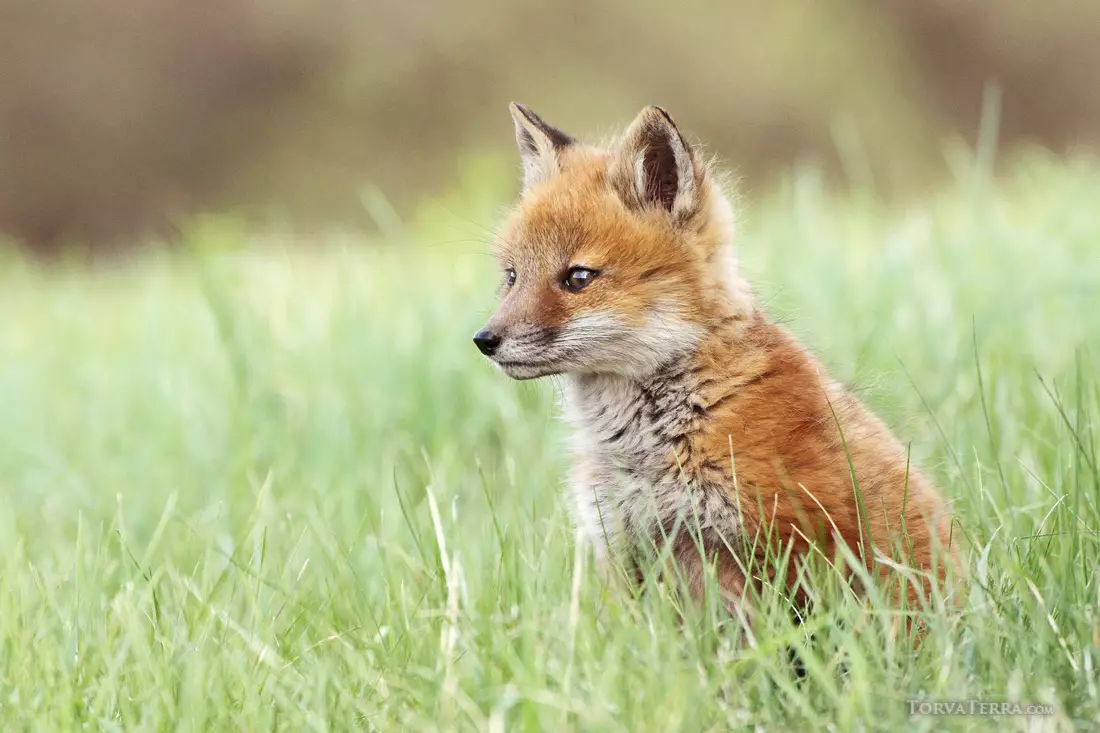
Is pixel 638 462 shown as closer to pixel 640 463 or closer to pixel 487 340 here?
pixel 640 463

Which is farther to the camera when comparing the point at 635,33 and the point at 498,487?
the point at 635,33

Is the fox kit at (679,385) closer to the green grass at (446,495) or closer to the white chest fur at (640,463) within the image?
the white chest fur at (640,463)

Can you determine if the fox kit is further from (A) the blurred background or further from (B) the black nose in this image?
(A) the blurred background

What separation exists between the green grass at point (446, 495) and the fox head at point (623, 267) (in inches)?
15.5

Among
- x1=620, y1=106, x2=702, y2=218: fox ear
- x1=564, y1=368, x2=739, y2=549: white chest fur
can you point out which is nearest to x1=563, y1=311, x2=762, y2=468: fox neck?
x1=564, y1=368, x2=739, y2=549: white chest fur

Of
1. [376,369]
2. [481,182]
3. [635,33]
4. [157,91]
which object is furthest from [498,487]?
[157,91]

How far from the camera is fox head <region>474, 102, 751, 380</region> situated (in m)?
3.10

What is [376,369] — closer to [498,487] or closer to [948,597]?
[498,487]

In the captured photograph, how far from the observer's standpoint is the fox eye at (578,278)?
3.21 metres

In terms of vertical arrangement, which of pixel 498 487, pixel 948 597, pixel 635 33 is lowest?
pixel 498 487

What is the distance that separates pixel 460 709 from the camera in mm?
2209

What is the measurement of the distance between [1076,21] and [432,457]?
1604 cm

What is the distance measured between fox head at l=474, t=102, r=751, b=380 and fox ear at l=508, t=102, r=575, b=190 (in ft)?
0.66

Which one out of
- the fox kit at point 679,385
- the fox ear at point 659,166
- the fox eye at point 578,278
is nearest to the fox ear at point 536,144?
the fox kit at point 679,385
